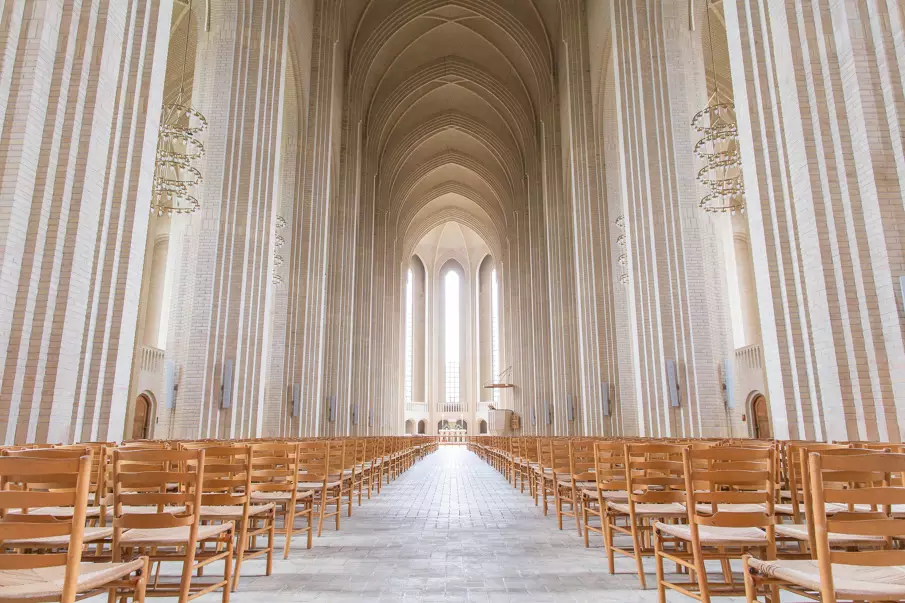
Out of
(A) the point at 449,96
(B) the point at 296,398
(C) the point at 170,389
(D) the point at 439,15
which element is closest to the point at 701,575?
(C) the point at 170,389

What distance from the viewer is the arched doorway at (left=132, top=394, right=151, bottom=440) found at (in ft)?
57.1

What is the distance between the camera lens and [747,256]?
20.4 meters

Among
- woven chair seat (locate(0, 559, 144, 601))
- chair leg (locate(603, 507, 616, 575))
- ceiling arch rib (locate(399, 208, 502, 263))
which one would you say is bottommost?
chair leg (locate(603, 507, 616, 575))

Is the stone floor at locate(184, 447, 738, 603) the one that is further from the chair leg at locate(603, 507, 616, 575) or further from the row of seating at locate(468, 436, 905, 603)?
the row of seating at locate(468, 436, 905, 603)

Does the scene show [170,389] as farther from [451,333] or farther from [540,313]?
[451,333]

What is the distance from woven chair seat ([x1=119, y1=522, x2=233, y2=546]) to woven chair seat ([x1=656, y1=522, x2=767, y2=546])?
2.31 m

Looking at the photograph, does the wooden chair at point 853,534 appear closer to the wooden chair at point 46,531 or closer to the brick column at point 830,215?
the wooden chair at point 46,531

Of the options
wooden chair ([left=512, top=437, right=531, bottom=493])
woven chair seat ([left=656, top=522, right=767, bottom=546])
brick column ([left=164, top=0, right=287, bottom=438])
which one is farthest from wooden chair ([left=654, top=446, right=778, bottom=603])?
brick column ([left=164, top=0, right=287, bottom=438])

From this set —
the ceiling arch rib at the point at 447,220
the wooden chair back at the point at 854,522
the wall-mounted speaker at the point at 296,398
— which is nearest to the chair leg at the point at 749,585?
the wooden chair back at the point at 854,522

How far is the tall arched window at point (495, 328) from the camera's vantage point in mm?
45406

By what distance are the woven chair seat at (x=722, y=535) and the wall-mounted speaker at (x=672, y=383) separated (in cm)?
819

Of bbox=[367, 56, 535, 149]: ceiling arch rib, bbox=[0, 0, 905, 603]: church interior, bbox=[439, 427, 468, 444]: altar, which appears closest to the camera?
bbox=[0, 0, 905, 603]: church interior

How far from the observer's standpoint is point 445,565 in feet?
14.0

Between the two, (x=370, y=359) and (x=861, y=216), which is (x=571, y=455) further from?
(x=370, y=359)
